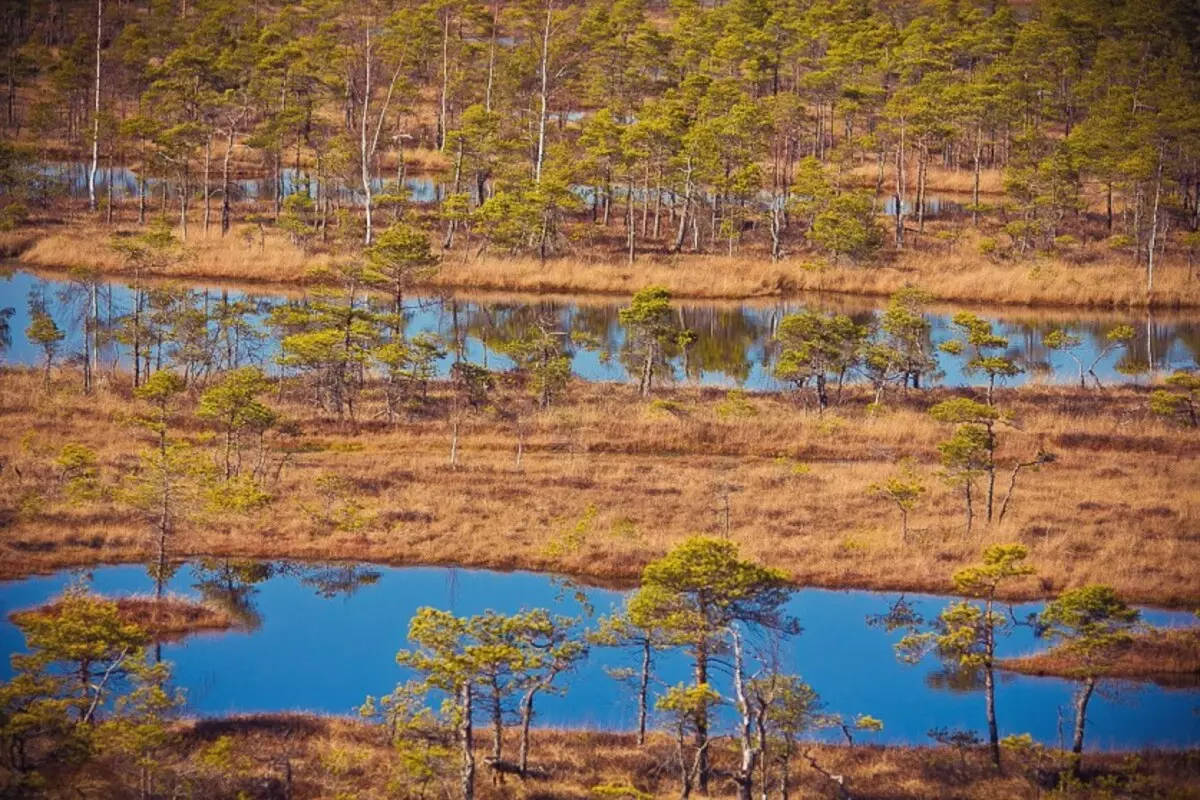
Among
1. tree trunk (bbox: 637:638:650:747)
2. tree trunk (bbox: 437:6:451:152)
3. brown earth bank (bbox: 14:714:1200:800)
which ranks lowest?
brown earth bank (bbox: 14:714:1200:800)

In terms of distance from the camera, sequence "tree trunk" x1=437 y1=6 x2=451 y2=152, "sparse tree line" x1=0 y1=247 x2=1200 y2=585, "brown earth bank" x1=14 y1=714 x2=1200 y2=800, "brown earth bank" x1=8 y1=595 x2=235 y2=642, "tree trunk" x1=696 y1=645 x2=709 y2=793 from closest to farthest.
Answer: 1. "brown earth bank" x1=14 y1=714 x2=1200 y2=800
2. "tree trunk" x1=696 y1=645 x2=709 y2=793
3. "brown earth bank" x1=8 y1=595 x2=235 y2=642
4. "sparse tree line" x1=0 y1=247 x2=1200 y2=585
5. "tree trunk" x1=437 y1=6 x2=451 y2=152

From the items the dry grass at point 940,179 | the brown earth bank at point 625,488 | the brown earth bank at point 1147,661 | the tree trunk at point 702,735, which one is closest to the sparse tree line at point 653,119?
the dry grass at point 940,179

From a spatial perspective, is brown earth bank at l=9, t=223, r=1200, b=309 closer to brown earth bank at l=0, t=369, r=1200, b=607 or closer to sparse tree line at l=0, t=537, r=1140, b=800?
brown earth bank at l=0, t=369, r=1200, b=607

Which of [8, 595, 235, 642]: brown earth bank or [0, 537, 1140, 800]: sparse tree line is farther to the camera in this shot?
[8, 595, 235, 642]: brown earth bank

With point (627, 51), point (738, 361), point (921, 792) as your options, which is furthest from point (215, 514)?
point (627, 51)

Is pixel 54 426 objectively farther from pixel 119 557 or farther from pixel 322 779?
pixel 322 779

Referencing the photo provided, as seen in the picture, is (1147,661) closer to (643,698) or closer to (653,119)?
(643,698)

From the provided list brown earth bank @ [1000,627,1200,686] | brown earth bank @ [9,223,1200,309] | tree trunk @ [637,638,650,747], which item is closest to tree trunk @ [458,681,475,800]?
tree trunk @ [637,638,650,747]
